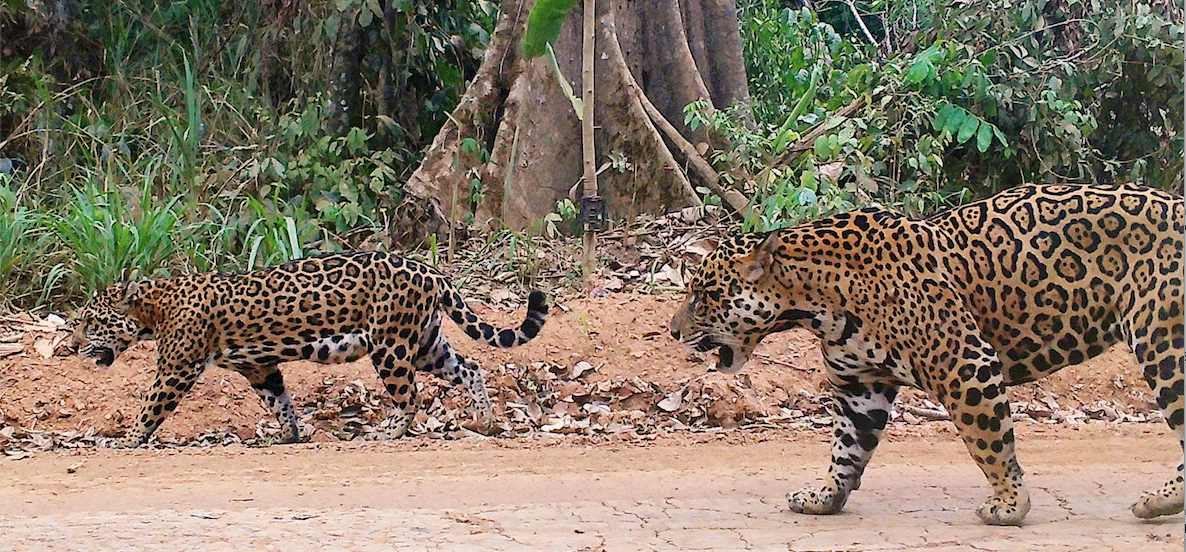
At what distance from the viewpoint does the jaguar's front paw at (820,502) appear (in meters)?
4.62

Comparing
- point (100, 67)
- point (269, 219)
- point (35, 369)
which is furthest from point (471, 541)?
point (100, 67)

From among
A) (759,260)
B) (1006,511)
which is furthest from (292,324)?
(1006,511)

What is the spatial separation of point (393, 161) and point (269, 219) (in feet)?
5.76

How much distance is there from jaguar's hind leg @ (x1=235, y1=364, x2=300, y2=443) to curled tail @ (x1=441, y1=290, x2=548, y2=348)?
0.91 metres

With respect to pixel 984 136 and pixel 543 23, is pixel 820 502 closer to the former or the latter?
pixel 543 23

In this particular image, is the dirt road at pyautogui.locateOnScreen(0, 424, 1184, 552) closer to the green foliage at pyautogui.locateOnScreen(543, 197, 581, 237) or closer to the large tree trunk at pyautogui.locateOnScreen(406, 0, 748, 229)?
the green foliage at pyautogui.locateOnScreen(543, 197, 581, 237)

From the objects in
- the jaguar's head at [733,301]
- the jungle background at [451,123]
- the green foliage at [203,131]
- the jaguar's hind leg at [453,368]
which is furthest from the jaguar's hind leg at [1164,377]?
the green foliage at [203,131]

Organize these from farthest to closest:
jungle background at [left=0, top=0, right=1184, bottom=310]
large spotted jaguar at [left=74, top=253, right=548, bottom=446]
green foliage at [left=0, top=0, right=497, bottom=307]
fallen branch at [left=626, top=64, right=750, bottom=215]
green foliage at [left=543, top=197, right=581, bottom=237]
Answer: fallen branch at [left=626, top=64, right=750, bottom=215], green foliage at [left=543, top=197, right=581, bottom=237], jungle background at [left=0, top=0, right=1184, bottom=310], green foliage at [left=0, top=0, right=497, bottom=307], large spotted jaguar at [left=74, top=253, right=548, bottom=446]

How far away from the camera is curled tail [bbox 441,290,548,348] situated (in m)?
6.57

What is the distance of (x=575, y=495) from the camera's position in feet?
15.6

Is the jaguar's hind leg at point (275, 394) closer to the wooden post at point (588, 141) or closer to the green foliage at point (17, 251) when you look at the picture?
the green foliage at point (17, 251)

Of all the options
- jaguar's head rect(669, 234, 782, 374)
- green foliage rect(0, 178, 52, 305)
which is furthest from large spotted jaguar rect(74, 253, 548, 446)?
jaguar's head rect(669, 234, 782, 374)

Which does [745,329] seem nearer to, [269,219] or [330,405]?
[330,405]

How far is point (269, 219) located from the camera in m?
8.17
